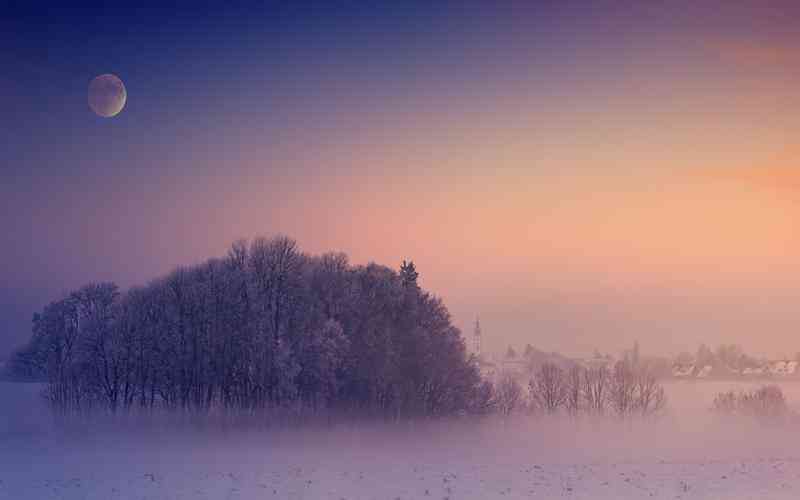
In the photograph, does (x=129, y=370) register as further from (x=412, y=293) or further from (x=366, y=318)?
(x=412, y=293)

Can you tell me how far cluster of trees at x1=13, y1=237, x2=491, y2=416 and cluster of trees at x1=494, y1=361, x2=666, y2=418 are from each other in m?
24.8

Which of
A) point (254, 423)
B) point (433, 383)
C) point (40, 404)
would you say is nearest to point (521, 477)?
point (254, 423)

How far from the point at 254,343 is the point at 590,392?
55.6 m

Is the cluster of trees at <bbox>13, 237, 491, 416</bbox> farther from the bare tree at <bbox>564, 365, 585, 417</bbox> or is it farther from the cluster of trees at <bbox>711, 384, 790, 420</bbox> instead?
the cluster of trees at <bbox>711, 384, 790, 420</bbox>

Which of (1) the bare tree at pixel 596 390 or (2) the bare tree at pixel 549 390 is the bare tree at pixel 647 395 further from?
(2) the bare tree at pixel 549 390

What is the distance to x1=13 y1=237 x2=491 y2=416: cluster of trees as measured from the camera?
71.9m

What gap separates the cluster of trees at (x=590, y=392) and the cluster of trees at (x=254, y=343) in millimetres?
24804

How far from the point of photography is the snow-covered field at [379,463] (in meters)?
37.2

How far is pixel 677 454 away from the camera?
58.8 metres

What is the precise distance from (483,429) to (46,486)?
45.6 metres

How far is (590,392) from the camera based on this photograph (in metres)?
108

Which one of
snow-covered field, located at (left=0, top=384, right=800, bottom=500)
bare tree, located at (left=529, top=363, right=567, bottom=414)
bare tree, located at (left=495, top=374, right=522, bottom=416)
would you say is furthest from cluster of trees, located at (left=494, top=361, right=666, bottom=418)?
snow-covered field, located at (left=0, top=384, right=800, bottom=500)

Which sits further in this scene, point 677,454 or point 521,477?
point 677,454

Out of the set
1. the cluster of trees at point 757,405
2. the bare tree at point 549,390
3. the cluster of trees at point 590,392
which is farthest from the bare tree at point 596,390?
the cluster of trees at point 757,405
